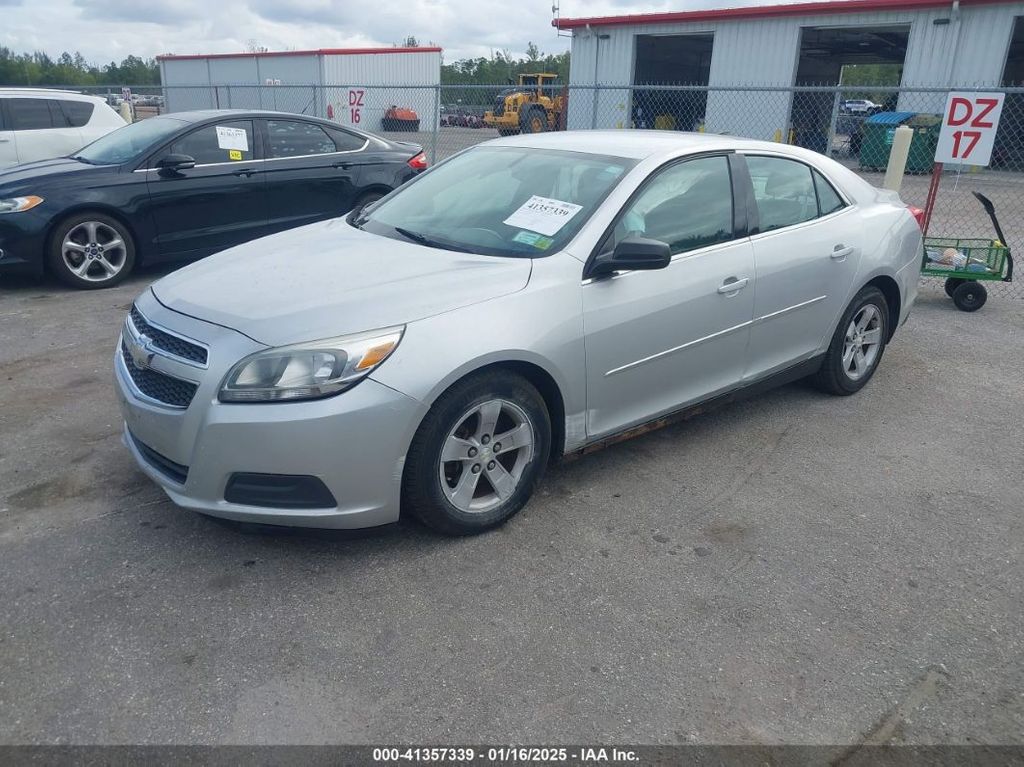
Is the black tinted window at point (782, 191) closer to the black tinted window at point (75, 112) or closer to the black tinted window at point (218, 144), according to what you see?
the black tinted window at point (218, 144)

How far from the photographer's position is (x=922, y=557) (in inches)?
135

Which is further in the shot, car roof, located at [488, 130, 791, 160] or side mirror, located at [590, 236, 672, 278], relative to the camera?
car roof, located at [488, 130, 791, 160]

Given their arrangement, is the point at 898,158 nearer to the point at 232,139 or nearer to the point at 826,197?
the point at 826,197

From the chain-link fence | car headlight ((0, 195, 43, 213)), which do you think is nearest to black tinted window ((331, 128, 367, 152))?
car headlight ((0, 195, 43, 213))

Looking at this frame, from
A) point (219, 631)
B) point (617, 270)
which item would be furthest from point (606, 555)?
point (219, 631)

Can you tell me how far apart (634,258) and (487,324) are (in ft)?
2.37

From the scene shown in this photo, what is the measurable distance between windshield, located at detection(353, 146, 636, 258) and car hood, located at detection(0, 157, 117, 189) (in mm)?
4204

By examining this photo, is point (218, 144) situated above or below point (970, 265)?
above

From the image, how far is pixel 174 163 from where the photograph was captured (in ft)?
24.7

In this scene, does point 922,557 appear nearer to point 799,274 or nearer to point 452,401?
point 799,274

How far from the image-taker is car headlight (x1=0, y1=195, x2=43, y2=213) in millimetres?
7043

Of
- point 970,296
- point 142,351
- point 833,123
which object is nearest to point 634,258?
point 142,351

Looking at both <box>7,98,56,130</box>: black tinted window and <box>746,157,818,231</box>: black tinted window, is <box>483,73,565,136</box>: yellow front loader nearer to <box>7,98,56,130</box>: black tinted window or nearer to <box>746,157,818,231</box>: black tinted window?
<box>7,98,56,130</box>: black tinted window

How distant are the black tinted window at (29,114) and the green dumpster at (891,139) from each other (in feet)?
Answer: 55.6
